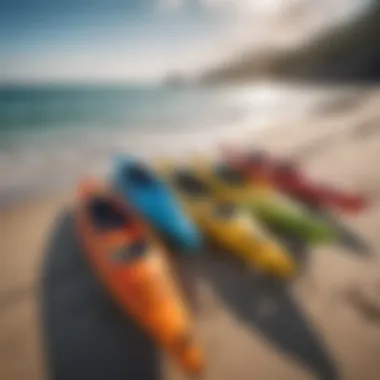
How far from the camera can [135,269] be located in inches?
36.1

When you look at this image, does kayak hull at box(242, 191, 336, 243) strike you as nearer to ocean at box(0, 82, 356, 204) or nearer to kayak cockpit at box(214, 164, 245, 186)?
kayak cockpit at box(214, 164, 245, 186)

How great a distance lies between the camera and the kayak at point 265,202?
1.06m

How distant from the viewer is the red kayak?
1.08 meters

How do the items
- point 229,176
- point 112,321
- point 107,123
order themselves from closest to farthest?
point 112,321
point 107,123
point 229,176

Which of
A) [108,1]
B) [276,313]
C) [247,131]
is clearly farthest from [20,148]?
[276,313]

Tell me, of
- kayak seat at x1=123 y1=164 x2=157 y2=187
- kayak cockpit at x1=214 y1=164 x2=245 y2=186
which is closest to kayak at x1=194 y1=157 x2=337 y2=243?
kayak cockpit at x1=214 y1=164 x2=245 y2=186

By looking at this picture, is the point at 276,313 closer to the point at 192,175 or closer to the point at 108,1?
the point at 192,175

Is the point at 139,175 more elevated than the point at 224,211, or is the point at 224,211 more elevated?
the point at 139,175

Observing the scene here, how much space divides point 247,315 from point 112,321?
10.2 inches

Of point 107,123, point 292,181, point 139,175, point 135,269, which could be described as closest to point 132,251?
point 135,269

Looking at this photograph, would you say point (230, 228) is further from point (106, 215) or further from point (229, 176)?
point (106, 215)

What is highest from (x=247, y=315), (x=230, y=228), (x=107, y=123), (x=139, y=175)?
(x=107, y=123)

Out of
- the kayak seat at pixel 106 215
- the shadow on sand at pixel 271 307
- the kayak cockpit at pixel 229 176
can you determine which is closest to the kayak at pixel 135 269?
the kayak seat at pixel 106 215

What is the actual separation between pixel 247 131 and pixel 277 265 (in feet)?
0.99
